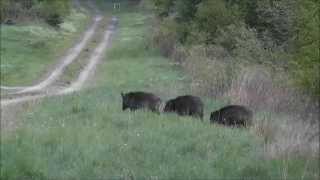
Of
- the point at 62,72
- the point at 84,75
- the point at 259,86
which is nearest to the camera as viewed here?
the point at 259,86

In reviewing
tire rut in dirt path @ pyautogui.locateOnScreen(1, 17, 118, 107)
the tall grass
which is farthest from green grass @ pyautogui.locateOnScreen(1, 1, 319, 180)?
tire rut in dirt path @ pyautogui.locateOnScreen(1, 17, 118, 107)

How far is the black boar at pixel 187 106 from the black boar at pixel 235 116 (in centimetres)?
114

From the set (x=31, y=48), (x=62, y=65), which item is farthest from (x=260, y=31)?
(x=31, y=48)

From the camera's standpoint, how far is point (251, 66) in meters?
25.1

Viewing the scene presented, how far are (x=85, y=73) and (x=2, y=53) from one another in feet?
32.6

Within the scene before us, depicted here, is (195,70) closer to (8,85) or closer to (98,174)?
(8,85)

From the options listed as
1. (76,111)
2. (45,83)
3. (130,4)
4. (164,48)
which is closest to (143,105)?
(76,111)

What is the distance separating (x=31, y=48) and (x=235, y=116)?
33.3 meters

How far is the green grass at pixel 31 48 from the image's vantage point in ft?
126

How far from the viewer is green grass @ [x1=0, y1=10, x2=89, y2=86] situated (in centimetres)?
3834

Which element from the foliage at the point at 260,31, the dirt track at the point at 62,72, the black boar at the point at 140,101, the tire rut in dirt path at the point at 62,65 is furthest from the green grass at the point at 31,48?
the black boar at the point at 140,101

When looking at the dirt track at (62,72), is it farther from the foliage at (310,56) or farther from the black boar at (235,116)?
the foliage at (310,56)

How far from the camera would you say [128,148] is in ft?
53.5

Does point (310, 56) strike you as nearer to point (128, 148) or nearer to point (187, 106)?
point (128, 148)
